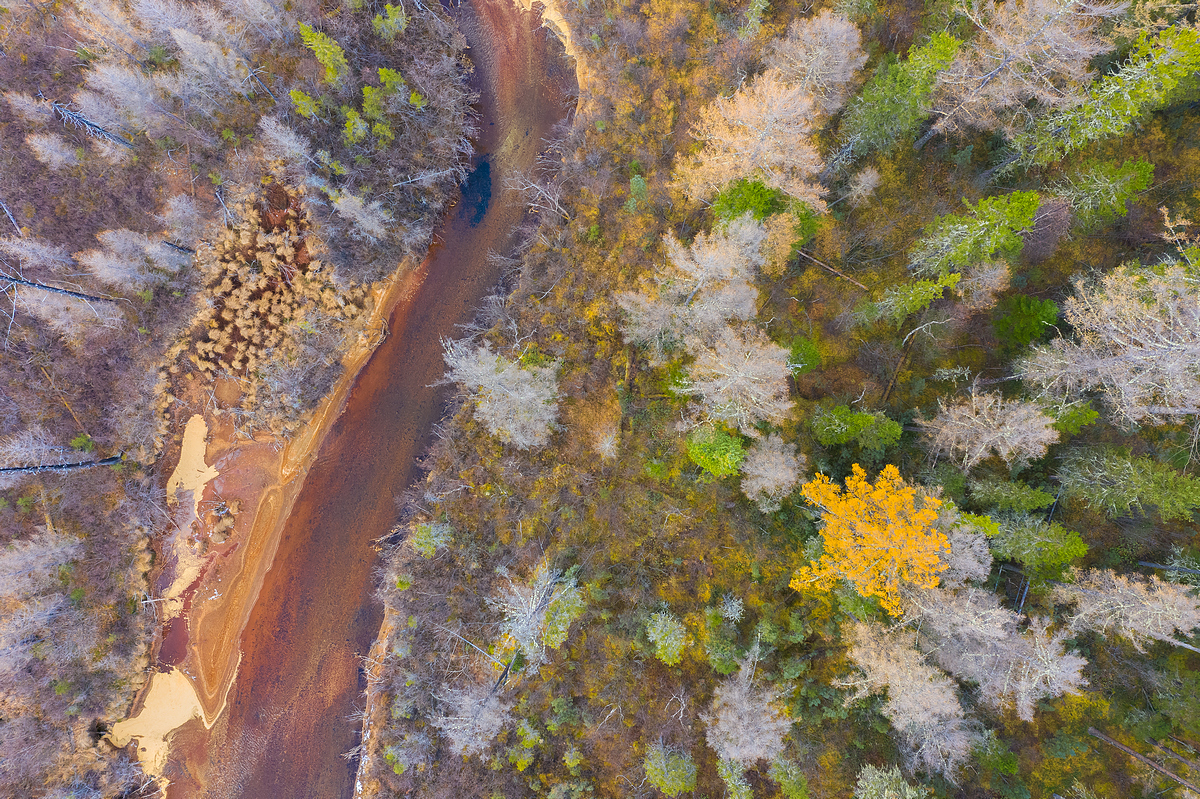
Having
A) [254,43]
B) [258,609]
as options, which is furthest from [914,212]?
[258,609]

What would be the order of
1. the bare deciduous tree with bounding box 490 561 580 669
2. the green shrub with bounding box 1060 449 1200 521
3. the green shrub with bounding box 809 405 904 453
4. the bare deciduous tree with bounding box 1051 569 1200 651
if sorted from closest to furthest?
the green shrub with bounding box 1060 449 1200 521
the bare deciduous tree with bounding box 1051 569 1200 651
the green shrub with bounding box 809 405 904 453
the bare deciduous tree with bounding box 490 561 580 669

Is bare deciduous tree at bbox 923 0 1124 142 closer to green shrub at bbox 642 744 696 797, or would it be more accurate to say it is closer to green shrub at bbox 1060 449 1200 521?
green shrub at bbox 1060 449 1200 521

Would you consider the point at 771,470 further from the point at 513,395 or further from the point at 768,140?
the point at 768,140

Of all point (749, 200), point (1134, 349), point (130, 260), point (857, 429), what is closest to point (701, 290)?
point (749, 200)

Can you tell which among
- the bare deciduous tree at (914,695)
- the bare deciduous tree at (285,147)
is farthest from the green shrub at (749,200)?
the bare deciduous tree at (285,147)

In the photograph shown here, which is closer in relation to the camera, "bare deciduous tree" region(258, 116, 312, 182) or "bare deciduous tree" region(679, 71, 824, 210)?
"bare deciduous tree" region(679, 71, 824, 210)

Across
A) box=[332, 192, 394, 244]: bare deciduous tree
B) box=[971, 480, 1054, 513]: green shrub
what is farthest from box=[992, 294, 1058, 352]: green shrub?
box=[332, 192, 394, 244]: bare deciduous tree

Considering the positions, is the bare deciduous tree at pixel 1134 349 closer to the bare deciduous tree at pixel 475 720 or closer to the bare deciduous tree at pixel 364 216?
the bare deciduous tree at pixel 475 720
